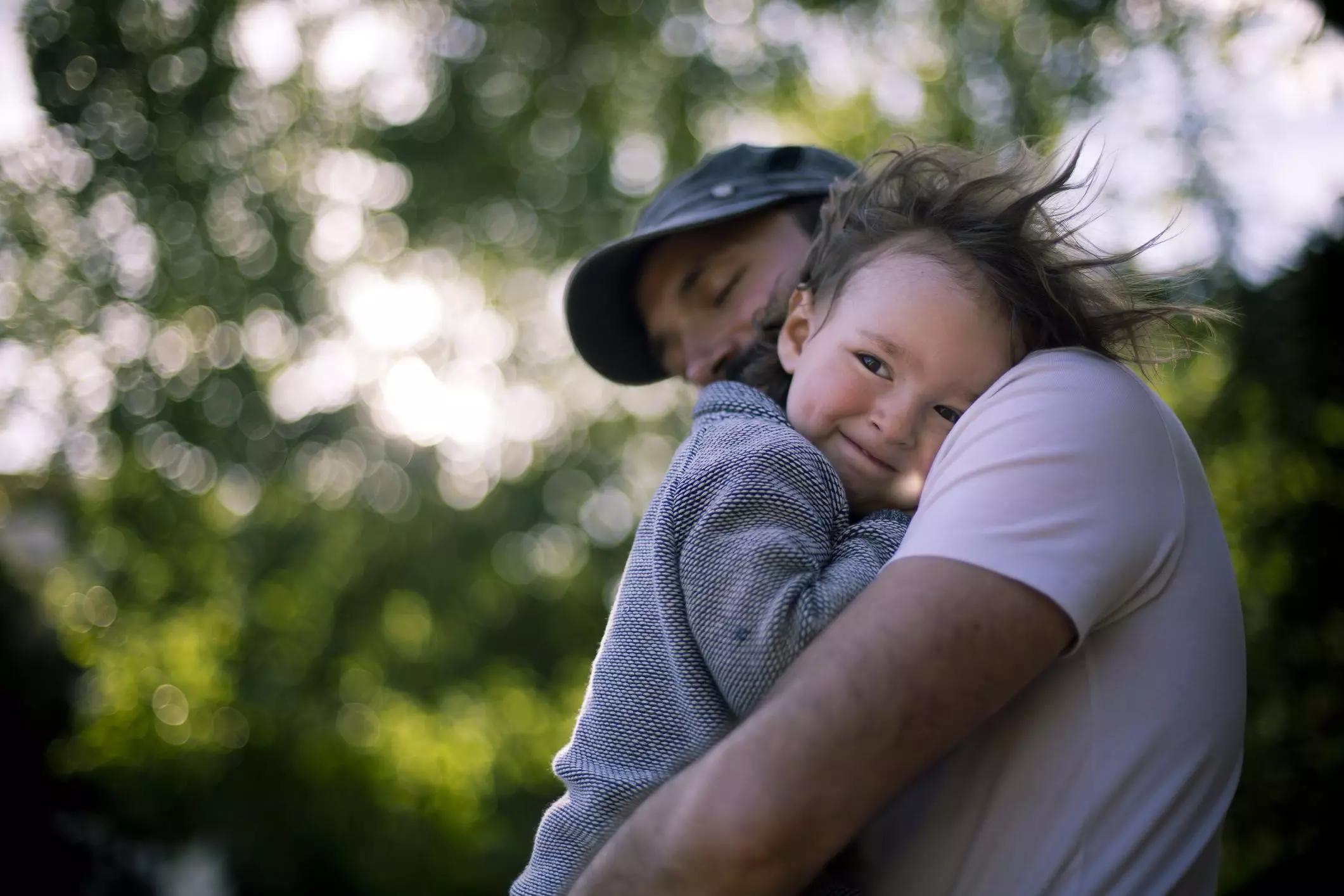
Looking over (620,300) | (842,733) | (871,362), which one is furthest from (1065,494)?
(620,300)

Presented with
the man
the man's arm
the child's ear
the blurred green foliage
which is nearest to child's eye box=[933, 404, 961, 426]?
the man

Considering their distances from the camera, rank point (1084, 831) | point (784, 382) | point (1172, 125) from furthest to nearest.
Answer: point (1172, 125) → point (784, 382) → point (1084, 831)

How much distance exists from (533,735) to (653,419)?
368 centimetres

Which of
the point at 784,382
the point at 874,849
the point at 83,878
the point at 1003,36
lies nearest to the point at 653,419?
the point at 1003,36

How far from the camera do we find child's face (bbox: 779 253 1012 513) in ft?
5.21

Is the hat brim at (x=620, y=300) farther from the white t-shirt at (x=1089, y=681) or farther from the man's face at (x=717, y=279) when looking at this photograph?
the white t-shirt at (x=1089, y=681)

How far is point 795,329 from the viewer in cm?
196

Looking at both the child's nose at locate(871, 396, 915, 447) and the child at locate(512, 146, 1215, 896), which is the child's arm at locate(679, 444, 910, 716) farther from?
the child's nose at locate(871, 396, 915, 447)

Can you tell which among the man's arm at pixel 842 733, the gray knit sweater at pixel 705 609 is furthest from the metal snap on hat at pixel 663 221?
the man's arm at pixel 842 733

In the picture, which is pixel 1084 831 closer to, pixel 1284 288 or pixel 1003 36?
pixel 1284 288

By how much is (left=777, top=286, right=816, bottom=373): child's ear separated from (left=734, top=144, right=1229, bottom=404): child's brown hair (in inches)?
1.1

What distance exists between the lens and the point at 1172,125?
6.94m

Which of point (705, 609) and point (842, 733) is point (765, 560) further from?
point (842, 733)

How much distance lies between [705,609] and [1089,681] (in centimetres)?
46
